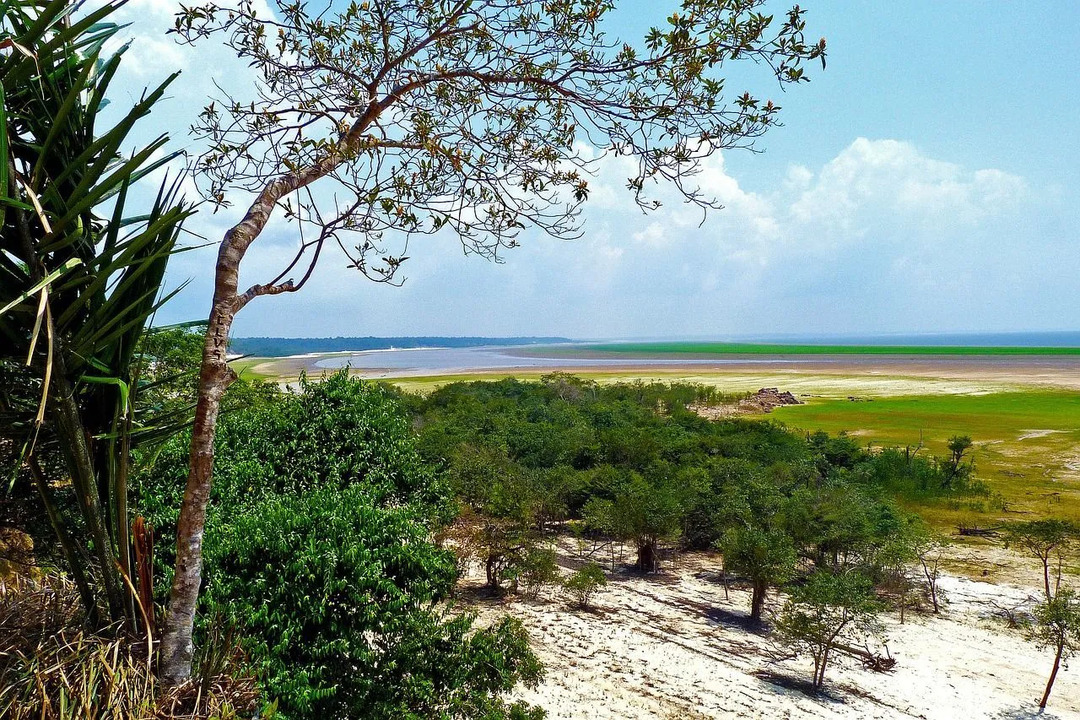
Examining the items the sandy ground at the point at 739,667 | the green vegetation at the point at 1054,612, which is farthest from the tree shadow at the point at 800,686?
the green vegetation at the point at 1054,612

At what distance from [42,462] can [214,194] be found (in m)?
2.45

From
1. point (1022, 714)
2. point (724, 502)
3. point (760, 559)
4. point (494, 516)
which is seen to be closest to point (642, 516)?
point (724, 502)

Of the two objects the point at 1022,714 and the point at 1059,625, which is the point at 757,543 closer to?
the point at 1022,714

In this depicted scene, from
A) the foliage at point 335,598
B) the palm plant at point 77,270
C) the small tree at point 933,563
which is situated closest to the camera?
the palm plant at point 77,270

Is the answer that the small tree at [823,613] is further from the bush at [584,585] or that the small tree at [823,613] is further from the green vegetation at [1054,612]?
the bush at [584,585]

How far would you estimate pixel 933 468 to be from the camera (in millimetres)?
33375

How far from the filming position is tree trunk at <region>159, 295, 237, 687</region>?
3658 mm

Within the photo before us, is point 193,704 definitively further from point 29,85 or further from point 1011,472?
point 1011,472

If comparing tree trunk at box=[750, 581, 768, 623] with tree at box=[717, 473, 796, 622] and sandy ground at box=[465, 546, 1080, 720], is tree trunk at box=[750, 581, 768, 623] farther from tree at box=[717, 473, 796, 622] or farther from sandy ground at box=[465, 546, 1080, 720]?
sandy ground at box=[465, 546, 1080, 720]

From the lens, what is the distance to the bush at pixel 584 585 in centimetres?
1723

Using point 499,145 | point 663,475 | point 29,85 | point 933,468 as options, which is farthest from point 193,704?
point 933,468

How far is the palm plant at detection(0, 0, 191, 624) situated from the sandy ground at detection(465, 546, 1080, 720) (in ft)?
35.0

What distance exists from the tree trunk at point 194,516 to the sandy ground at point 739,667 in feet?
32.3

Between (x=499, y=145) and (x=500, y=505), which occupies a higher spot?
(x=499, y=145)
